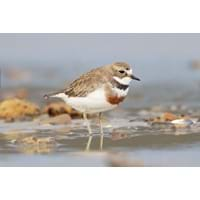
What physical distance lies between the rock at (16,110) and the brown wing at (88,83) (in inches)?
56.3

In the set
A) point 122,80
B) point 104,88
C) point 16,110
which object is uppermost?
point 122,80

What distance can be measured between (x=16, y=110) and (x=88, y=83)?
1.80 m

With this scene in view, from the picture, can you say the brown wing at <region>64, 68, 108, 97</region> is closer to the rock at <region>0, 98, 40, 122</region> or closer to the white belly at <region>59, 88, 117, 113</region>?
the white belly at <region>59, 88, 117, 113</region>

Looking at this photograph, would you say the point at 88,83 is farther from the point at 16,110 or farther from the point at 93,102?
the point at 16,110

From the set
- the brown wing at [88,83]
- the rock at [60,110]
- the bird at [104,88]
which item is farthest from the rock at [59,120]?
the bird at [104,88]

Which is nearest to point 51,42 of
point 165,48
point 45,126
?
point 165,48

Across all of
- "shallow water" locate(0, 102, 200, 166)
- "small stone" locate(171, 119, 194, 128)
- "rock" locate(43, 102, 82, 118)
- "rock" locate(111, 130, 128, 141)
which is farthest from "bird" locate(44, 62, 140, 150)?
"rock" locate(43, 102, 82, 118)

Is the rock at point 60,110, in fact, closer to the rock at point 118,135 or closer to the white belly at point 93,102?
the white belly at point 93,102

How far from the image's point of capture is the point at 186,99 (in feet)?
43.0

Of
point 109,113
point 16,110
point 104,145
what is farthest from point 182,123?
point 16,110

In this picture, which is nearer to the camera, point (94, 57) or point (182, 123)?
point (182, 123)

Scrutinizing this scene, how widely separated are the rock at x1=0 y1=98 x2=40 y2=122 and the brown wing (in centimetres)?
143

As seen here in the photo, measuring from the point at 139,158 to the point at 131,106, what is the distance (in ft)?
13.3

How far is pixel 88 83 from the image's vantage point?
1006 cm
